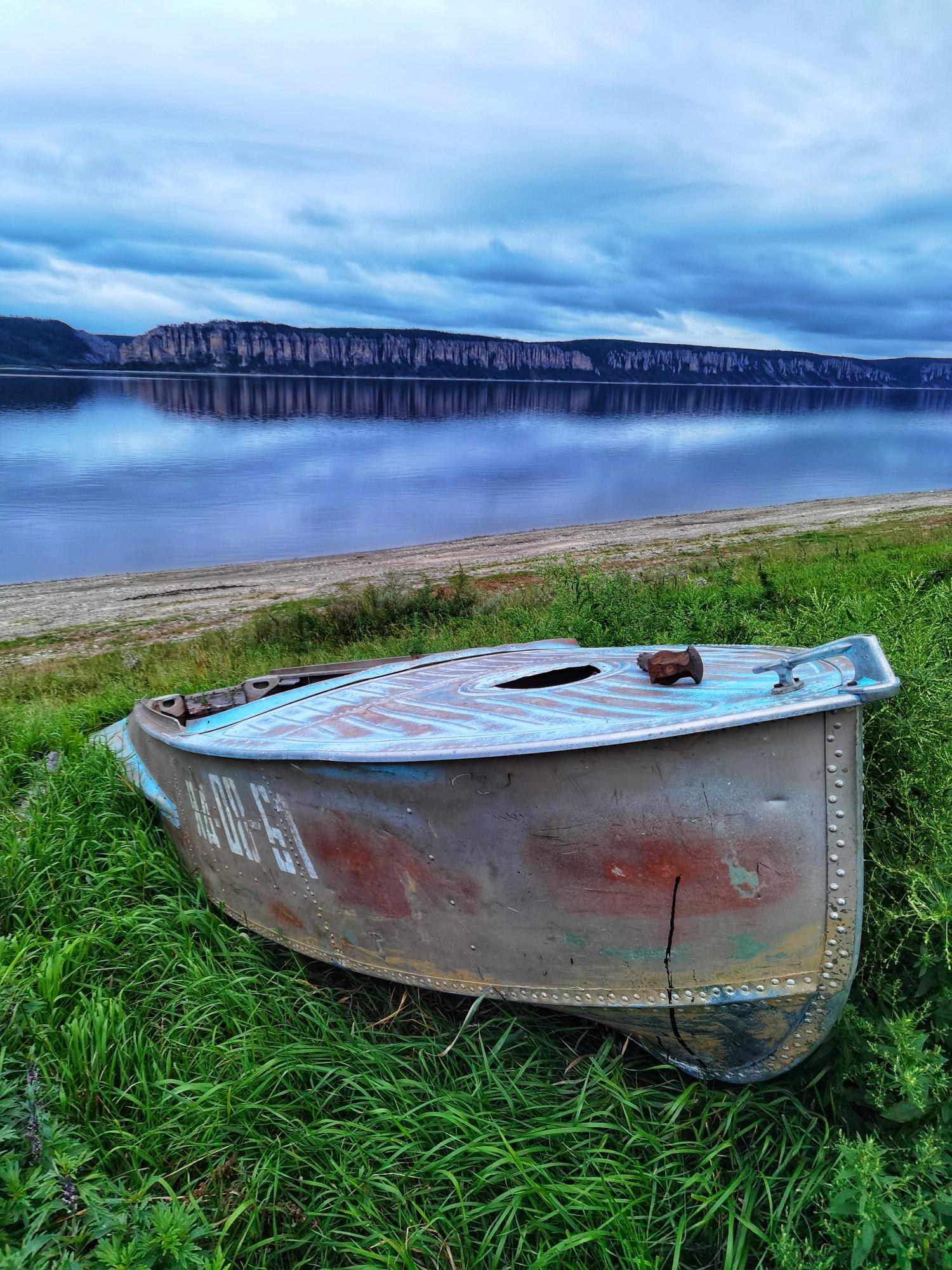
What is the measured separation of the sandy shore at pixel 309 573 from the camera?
12.2m

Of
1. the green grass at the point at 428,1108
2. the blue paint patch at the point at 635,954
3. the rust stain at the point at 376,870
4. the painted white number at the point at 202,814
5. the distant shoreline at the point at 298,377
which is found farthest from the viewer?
the distant shoreline at the point at 298,377

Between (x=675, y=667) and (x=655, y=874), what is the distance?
791 millimetres

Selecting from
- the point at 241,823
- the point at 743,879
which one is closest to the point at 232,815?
the point at 241,823

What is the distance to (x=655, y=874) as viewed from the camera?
240 cm

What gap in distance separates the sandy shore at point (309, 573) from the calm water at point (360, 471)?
253cm

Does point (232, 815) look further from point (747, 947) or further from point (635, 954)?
→ point (747, 947)

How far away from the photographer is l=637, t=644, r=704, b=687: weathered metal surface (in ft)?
9.28

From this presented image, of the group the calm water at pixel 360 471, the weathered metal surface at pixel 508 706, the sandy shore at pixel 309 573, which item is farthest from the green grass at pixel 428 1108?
the calm water at pixel 360 471

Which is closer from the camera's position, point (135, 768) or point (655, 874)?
point (655, 874)

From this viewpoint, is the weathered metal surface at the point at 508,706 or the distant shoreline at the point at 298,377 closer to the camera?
the weathered metal surface at the point at 508,706

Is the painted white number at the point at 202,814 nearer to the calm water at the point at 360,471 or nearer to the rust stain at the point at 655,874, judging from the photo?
the rust stain at the point at 655,874

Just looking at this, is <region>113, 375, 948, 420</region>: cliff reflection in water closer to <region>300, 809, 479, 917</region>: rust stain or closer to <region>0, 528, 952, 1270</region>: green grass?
<region>0, 528, 952, 1270</region>: green grass

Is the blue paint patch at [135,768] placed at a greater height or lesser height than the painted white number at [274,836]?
lesser

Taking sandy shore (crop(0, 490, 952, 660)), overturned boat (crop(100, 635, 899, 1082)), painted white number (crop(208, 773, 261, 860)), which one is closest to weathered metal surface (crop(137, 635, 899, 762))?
overturned boat (crop(100, 635, 899, 1082))
